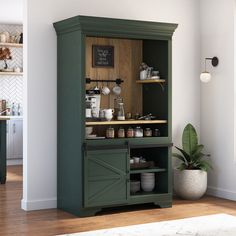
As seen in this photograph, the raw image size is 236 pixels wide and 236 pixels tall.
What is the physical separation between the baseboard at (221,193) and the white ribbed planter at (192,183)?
0.29m

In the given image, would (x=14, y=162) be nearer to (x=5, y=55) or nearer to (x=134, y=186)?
(x=5, y=55)

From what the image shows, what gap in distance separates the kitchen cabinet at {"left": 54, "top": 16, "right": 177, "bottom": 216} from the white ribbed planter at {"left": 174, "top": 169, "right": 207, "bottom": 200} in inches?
13.6

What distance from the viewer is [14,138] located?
33.2 ft

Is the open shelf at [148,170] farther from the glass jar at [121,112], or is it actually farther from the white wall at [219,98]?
A: the white wall at [219,98]

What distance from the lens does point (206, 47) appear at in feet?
22.2

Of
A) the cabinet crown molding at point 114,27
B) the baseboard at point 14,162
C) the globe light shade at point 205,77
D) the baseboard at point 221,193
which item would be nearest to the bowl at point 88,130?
the cabinet crown molding at point 114,27

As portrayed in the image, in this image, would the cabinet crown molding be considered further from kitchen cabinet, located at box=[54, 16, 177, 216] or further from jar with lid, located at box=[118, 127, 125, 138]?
jar with lid, located at box=[118, 127, 125, 138]

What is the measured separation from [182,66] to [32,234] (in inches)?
117

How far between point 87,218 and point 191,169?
1.57 meters

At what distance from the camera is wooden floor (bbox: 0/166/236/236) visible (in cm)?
502

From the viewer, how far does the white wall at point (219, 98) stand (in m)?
6.42

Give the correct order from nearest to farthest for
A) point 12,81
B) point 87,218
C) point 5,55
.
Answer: point 87,218, point 5,55, point 12,81

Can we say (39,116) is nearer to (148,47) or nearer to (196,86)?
(148,47)

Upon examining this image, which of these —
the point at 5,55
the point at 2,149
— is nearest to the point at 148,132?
the point at 2,149
